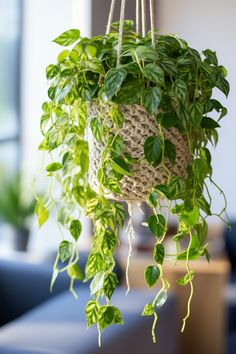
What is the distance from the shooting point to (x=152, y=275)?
1.40m

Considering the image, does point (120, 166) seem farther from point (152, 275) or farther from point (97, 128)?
point (152, 275)

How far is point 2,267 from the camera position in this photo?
11.4 feet

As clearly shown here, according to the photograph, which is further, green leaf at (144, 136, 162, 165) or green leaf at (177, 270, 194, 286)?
green leaf at (177, 270, 194, 286)

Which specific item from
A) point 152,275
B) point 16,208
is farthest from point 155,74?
point 16,208

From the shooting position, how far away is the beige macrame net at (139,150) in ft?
4.50

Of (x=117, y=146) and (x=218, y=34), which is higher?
(x=218, y=34)

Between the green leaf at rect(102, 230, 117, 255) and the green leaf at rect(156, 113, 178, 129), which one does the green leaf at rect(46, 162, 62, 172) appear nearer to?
the green leaf at rect(102, 230, 117, 255)

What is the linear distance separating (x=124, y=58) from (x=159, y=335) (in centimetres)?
199

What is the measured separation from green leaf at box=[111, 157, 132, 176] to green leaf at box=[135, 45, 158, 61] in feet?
0.59

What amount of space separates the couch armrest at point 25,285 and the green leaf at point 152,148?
2.19m

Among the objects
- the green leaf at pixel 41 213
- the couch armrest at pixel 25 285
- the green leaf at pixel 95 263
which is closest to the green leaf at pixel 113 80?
the green leaf at pixel 95 263

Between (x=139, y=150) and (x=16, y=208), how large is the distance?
3.23 m

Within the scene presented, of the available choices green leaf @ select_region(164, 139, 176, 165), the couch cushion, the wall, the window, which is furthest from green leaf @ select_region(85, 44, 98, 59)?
the wall

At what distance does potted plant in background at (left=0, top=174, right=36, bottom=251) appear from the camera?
454 cm
